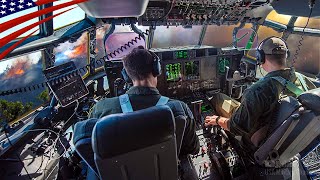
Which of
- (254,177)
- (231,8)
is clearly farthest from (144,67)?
(231,8)

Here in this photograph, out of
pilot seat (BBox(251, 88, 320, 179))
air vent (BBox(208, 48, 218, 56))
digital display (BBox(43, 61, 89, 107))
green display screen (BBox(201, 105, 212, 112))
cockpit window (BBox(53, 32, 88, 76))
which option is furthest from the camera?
→ cockpit window (BBox(53, 32, 88, 76))

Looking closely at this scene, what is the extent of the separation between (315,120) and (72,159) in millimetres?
1460

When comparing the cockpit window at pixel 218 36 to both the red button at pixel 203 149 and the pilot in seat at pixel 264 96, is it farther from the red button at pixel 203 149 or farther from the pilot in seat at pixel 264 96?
the red button at pixel 203 149

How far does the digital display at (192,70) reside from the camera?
2.28 metres

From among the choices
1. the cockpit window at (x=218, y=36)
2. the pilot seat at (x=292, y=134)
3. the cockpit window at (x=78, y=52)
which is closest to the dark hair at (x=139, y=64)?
the pilot seat at (x=292, y=134)

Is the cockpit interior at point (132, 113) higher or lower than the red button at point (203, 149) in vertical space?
higher

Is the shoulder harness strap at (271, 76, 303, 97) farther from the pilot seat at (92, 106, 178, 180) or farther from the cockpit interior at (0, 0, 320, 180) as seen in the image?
the pilot seat at (92, 106, 178, 180)

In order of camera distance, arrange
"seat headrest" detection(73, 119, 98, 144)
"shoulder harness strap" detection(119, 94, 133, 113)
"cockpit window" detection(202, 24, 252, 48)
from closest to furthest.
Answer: "seat headrest" detection(73, 119, 98, 144) → "shoulder harness strap" detection(119, 94, 133, 113) → "cockpit window" detection(202, 24, 252, 48)

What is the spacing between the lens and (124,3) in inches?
51.4

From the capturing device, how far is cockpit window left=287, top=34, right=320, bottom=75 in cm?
452

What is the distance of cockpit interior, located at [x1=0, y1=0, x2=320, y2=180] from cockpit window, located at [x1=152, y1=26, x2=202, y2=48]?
5.22 feet

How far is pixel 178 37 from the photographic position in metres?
5.11

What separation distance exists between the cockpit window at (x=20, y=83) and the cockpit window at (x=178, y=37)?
7.81ft

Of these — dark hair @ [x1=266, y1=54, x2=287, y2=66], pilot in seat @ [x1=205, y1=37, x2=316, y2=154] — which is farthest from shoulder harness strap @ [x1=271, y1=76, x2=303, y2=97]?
dark hair @ [x1=266, y1=54, x2=287, y2=66]
